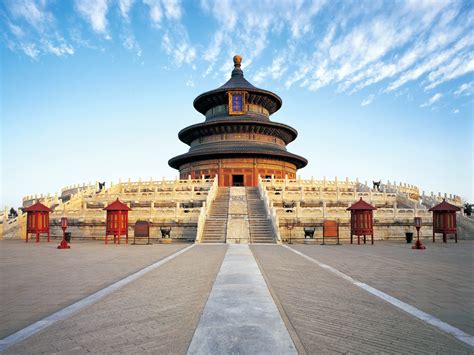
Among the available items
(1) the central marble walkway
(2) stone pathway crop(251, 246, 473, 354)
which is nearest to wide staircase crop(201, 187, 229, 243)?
(2) stone pathway crop(251, 246, 473, 354)

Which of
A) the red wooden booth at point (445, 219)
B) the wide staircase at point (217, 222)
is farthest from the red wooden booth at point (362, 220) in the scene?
the wide staircase at point (217, 222)

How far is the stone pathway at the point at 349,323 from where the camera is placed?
434 cm

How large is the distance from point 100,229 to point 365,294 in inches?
842

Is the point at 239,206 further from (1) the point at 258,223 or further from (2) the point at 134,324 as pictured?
(2) the point at 134,324

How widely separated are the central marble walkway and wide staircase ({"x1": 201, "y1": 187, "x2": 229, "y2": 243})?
43.6 feet

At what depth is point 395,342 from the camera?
450 cm

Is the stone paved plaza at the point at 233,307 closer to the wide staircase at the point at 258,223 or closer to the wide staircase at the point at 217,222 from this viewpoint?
the wide staircase at the point at 258,223

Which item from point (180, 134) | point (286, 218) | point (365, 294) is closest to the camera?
point (365, 294)

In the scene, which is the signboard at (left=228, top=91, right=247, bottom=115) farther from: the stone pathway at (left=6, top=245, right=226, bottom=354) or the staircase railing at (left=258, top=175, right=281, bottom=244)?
the stone pathway at (left=6, top=245, right=226, bottom=354)

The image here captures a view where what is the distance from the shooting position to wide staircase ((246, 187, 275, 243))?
20609mm

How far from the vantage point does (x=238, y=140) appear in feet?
145

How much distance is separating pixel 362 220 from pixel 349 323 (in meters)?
17.3

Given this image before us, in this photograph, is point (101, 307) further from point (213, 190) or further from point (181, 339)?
point (213, 190)

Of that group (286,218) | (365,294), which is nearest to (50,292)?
(365,294)
